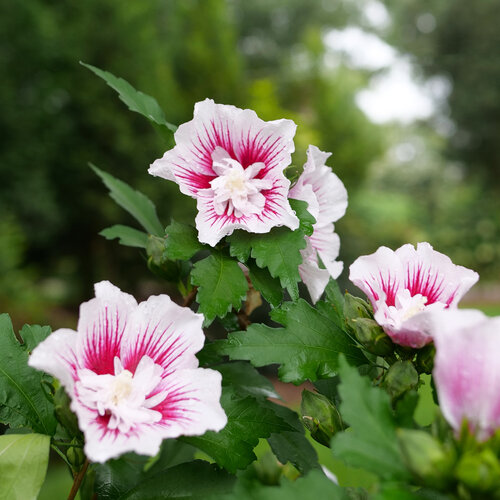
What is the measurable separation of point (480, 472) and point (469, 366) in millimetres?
57

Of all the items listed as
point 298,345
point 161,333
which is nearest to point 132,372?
point 161,333

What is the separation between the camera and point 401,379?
446 mm

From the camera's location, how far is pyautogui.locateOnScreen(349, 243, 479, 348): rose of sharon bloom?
474 millimetres

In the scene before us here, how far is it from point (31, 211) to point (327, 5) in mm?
8885

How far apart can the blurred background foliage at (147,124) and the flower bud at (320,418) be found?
6.10 feet

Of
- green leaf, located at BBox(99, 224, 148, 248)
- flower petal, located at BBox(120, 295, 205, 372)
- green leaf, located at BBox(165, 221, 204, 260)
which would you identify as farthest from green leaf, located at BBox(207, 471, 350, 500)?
green leaf, located at BBox(99, 224, 148, 248)

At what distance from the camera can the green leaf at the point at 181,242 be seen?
52cm

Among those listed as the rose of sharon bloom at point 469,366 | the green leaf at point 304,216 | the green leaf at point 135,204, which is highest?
the green leaf at point 135,204

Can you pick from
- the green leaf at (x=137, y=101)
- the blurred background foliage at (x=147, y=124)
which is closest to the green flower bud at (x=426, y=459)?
the green leaf at (x=137, y=101)

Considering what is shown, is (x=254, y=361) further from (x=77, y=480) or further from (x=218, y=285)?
(x=77, y=480)

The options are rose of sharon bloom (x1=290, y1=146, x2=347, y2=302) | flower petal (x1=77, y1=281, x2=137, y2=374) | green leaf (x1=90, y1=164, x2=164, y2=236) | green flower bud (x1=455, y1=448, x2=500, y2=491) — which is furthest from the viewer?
green leaf (x1=90, y1=164, x2=164, y2=236)

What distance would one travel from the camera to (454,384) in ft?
1.09

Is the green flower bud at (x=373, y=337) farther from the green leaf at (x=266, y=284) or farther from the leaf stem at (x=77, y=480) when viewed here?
the leaf stem at (x=77, y=480)

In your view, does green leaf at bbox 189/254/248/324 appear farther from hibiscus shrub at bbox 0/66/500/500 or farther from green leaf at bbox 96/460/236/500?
green leaf at bbox 96/460/236/500
